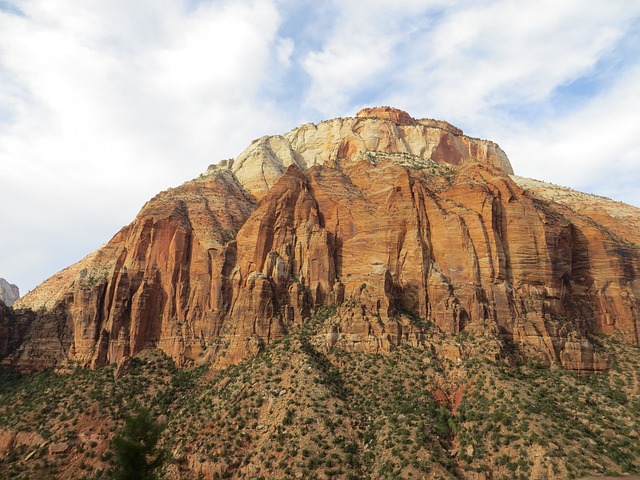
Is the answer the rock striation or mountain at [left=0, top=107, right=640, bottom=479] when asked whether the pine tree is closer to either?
mountain at [left=0, top=107, right=640, bottom=479]

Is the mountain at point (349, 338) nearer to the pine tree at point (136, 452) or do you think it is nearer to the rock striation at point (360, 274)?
the rock striation at point (360, 274)

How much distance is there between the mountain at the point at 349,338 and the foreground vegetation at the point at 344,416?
23 cm

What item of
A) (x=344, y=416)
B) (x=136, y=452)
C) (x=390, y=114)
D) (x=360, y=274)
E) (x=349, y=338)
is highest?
(x=390, y=114)

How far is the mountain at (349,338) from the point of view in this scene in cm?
4559

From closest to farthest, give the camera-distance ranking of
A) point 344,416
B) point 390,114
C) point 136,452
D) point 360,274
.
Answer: point 136,452
point 344,416
point 360,274
point 390,114

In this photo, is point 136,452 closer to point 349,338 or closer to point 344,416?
point 344,416

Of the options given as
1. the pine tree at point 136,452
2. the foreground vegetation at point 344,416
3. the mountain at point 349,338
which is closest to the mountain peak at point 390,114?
the mountain at point 349,338

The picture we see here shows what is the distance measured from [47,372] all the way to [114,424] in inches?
831

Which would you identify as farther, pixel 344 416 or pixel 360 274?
pixel 360 274

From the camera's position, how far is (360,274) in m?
68.4

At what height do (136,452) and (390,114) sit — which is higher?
(390,114)

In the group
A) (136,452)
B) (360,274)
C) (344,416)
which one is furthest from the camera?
(360,274)

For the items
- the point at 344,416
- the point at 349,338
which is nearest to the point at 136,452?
the point at 344,416

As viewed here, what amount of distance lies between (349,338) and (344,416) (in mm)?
12443
